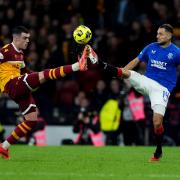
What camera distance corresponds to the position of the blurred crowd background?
1795 cm

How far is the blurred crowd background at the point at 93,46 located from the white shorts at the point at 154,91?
16.4 ft

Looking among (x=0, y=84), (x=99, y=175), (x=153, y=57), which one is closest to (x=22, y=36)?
(x=0, y=84)

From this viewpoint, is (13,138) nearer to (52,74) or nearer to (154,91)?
(52,74)

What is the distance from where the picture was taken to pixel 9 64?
12.1 m

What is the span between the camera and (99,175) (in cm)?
997

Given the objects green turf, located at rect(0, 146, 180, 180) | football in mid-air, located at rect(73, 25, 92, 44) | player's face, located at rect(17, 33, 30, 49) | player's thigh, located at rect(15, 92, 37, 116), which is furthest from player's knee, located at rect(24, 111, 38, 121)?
football in mid-air, located at rect(73, 25, 92, 44)

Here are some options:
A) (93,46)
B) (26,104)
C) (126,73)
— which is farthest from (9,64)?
(93,46)

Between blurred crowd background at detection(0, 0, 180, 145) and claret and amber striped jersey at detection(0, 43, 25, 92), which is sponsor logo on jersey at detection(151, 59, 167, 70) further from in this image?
blurred crowd background at detection(0, 0, 180, 145)

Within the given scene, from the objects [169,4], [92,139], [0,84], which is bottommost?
[92,139]

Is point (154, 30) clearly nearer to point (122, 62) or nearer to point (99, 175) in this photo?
point (122, 62)

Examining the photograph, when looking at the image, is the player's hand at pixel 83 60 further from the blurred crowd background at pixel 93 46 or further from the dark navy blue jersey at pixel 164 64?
the blurred crowd background at pixel 93 46

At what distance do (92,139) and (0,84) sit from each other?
5.87 m

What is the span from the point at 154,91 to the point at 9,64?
7.16 ft

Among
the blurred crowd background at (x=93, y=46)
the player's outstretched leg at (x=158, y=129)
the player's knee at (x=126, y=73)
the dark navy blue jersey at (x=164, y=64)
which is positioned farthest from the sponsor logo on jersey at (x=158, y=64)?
the blurred crowd background at (x=93, y=46)
